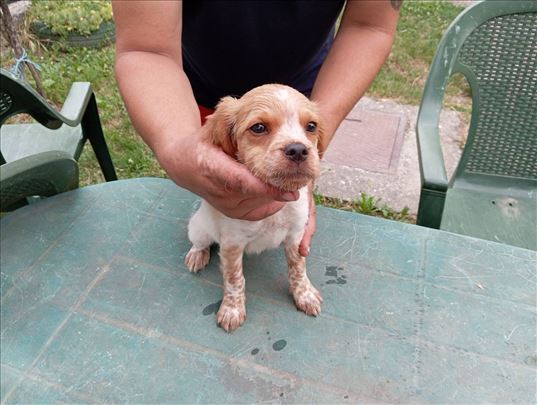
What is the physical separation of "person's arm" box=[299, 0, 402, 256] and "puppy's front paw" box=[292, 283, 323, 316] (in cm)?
14

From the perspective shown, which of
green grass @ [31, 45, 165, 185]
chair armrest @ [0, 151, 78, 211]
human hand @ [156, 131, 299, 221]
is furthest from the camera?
green grass @ [31, 45, 165, 185]

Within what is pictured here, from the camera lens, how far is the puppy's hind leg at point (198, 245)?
193 cm

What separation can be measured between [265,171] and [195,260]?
0.79 metres

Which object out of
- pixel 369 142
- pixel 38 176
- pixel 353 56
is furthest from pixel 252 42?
pixel 369 142

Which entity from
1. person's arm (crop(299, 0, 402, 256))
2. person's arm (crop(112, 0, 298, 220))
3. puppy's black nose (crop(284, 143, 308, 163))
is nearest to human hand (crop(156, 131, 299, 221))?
person's arm (crop(112, 0, 298, 220))

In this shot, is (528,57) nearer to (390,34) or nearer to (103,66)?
(390,34)

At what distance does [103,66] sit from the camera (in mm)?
5223

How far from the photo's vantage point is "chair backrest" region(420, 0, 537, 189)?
246 centimetres

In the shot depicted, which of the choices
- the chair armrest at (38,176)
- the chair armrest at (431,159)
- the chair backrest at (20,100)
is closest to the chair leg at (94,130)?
the chair backrest at (20,100)

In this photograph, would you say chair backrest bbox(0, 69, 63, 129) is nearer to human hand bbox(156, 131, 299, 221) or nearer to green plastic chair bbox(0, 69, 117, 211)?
green plastic chair bbox(0, 69, 117, 211)

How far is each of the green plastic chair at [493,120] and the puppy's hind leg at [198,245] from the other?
1.14 metres

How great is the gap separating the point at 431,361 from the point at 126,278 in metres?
1.22

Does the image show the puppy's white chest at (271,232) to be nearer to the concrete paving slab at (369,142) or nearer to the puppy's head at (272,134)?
the puppy's head at (272,134)

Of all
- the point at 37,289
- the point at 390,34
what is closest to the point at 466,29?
the point at 390,34
